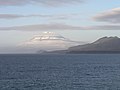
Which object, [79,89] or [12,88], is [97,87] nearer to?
[79,89]

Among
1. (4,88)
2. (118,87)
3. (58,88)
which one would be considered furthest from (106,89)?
(4,88)

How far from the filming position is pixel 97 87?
70375 mm

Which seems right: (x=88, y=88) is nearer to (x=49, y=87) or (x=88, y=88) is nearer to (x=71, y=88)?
(x=71, y=88)

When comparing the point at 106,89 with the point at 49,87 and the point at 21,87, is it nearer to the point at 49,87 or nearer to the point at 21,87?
the point at 49,87

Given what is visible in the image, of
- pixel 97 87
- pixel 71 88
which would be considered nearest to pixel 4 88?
pixel 71 88

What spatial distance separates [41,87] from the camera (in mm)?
69875

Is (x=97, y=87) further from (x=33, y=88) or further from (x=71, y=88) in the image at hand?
(x=33, y=88)

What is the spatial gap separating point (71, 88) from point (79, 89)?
194cm

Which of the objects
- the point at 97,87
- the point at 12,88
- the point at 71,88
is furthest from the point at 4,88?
the point at 97,87

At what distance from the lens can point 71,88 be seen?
69125 mm

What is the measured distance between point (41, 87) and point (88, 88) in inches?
361

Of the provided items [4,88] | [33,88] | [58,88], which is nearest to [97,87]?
[58,88]

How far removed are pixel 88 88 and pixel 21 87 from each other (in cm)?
1307

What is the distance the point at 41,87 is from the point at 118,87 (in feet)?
49.0
